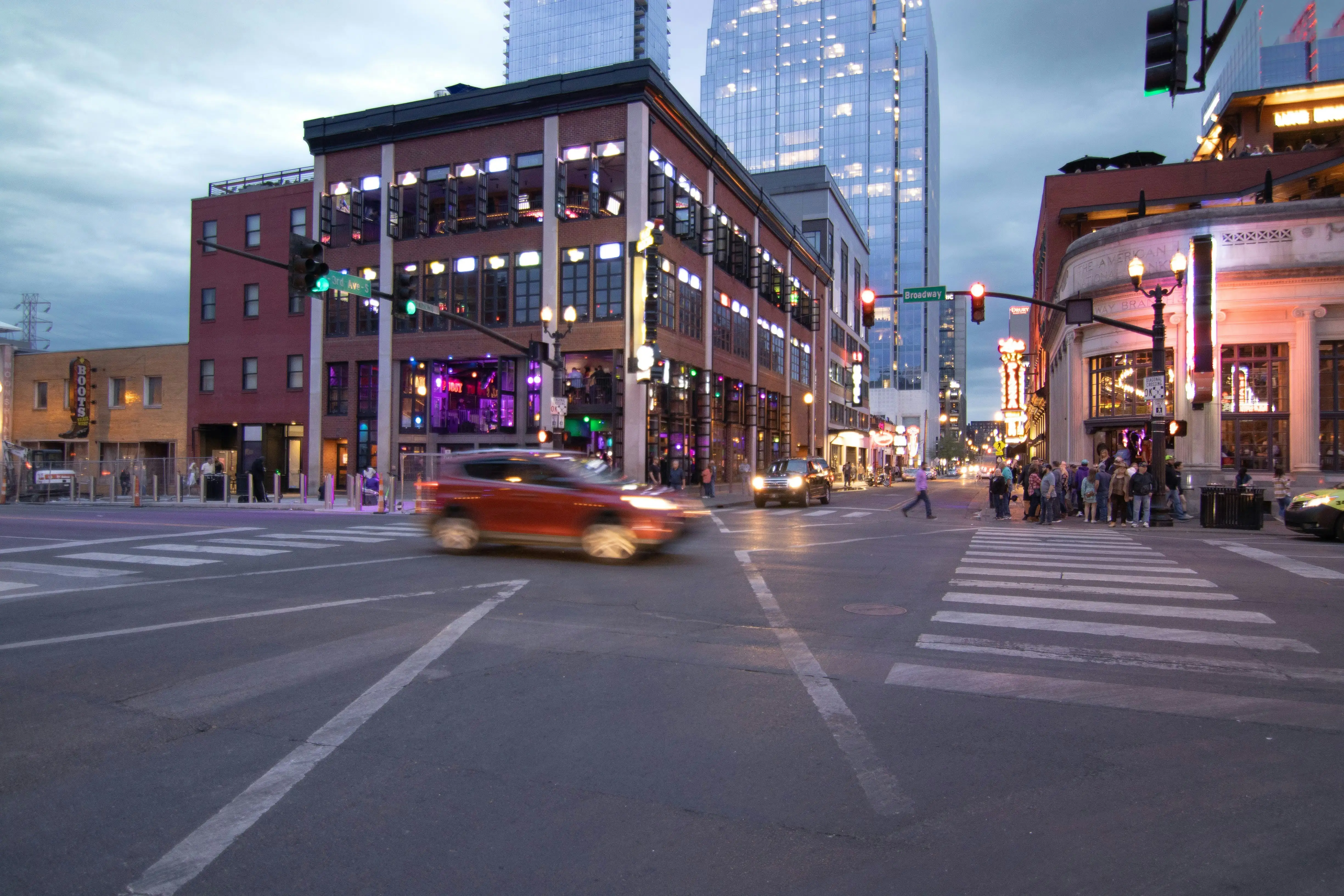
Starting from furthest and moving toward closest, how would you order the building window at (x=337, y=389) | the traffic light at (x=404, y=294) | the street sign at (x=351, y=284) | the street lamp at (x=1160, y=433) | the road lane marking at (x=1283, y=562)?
the building window at (x=337, y=389) < the street lamp at (x=1160, y=433) < the traffic light at (x=404, y=294) < the street sign at (x=351, y=284) < the road lane marking at (x=1283, y=562)

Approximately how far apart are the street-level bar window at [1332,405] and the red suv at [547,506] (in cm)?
2587

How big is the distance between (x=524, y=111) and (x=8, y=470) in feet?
88.7

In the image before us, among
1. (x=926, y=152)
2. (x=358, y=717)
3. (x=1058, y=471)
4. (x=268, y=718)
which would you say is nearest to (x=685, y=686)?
(x=358, y=717)

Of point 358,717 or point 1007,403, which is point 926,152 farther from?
point 358,717

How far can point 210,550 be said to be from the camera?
15.0 metres

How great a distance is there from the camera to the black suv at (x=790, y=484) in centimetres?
2983

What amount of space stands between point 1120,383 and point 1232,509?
39.8ft

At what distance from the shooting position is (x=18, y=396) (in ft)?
153

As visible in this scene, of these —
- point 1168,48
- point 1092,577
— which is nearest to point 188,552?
point 1092,577

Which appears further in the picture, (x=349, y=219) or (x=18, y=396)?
(x=18, y=396)

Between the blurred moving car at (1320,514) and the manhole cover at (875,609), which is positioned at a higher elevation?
the blurred moving car at (1320,514)

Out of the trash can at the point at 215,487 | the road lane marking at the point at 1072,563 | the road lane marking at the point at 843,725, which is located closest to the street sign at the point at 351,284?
the road lane marking at the point at 843,725

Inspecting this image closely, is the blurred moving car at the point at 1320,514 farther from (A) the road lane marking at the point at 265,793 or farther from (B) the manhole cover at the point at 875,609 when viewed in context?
(A) the road lane marking at the point at 265,793

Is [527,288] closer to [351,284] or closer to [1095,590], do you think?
[351,284]
